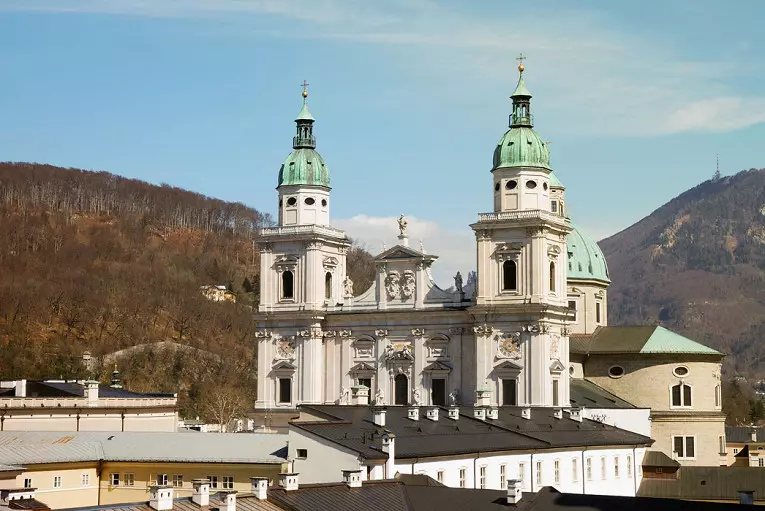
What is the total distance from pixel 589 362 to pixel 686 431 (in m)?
9.71

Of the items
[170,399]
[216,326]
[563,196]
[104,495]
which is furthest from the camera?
[216,326]

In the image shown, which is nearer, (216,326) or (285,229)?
(285,229)

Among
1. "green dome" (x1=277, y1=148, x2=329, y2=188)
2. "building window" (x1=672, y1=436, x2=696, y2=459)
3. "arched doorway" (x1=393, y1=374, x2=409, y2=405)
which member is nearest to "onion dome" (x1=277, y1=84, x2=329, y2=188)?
"green dome" (x1=277, y1=148, x2=329, y2=188)

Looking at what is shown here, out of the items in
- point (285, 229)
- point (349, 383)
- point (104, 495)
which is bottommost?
point (104, 495)

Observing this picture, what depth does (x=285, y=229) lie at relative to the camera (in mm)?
106625

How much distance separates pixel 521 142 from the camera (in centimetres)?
10019

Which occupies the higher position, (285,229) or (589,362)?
(285,229)

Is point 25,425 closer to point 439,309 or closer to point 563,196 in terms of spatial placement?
point 439,309

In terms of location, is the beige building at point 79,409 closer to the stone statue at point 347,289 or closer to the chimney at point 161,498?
the stone statue at point 347,289

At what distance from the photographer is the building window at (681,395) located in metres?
110

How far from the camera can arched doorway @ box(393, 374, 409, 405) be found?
334ft

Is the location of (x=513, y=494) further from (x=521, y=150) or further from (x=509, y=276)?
(x=521, y=150)

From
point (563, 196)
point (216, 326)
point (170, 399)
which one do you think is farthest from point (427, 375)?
point (216, 326)

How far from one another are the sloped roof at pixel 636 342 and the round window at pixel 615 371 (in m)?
1.31
